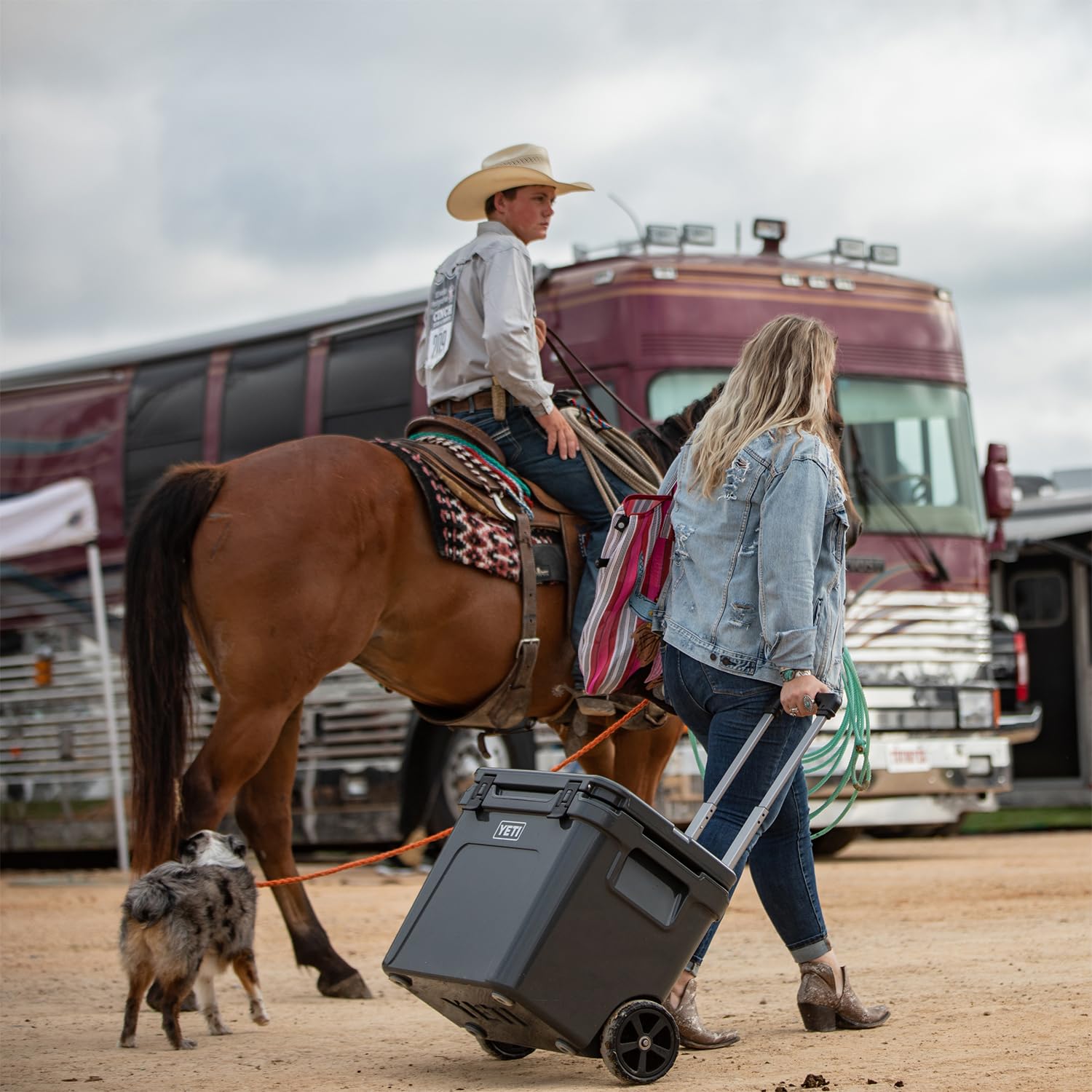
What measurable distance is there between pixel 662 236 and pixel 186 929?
7.31m

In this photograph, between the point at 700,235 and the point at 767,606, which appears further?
the point at 700,235

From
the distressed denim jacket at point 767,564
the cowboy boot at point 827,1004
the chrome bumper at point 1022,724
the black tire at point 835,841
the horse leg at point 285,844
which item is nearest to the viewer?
the distressed denim jacket at point 767,564

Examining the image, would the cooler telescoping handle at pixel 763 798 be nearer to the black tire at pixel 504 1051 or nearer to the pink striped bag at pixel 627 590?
the pink striped bag at pixel 627 590

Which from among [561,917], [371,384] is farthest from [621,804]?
[371,384]

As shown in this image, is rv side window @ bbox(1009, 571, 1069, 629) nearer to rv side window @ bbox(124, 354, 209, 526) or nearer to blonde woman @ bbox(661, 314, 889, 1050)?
rv side window @ bbox(124, 354, 209, 526)

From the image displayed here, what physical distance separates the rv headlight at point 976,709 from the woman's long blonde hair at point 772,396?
281 inches

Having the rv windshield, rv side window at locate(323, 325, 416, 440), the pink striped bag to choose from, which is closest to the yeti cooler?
the pink striped bag

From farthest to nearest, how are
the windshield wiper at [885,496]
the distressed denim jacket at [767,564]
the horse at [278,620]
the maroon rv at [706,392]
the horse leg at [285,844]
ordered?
the windshield wiper at [885,496] < the maroon rv at [706,392] < the horse leg at [285,844] < the horse at [278,620] < the distressed denim jacket at [767,564]

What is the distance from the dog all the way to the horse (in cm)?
34

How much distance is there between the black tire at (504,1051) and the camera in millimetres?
4801

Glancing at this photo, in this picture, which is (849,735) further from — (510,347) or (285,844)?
(285,844)

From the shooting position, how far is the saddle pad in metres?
6.23

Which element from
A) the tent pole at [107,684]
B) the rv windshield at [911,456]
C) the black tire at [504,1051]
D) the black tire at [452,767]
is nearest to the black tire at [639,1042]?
the black tire at [504,1051]

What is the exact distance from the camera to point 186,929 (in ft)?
17.3
